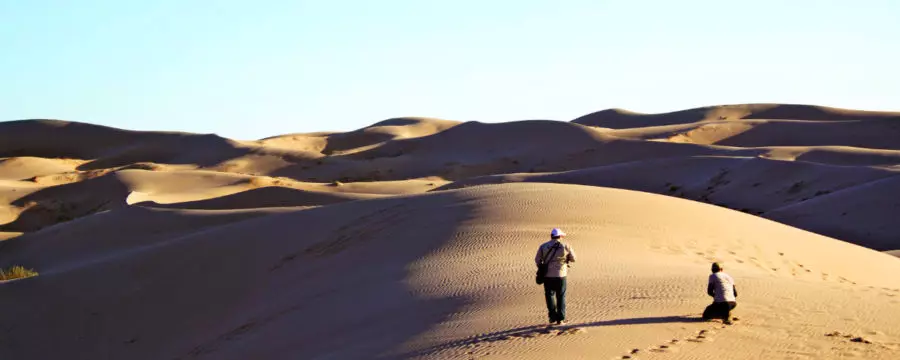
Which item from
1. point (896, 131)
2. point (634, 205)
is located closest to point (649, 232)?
point (634, 205)

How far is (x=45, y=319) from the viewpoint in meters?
18.0

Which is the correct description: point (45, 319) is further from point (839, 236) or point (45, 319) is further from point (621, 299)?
point (839, 236)

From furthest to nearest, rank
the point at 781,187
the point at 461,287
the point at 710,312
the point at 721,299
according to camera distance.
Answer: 1. the point at 781,187
2. the point at 461,287
3. the point at 710,312
4. the point at 721,299

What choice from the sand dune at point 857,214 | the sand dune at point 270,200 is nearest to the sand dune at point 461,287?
the sand dune at point 857,214

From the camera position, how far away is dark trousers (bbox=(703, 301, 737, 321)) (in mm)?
10291

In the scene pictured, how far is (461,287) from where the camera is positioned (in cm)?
1261

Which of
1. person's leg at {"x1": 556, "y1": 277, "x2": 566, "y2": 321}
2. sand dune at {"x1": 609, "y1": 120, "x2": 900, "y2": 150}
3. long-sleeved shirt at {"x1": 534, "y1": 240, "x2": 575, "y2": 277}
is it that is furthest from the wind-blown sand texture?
→ sand dune at {"x1": 609, "y1": 120, "x2": 900, "y2": 150}

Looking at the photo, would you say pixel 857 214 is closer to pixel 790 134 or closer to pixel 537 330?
pixel 537 330

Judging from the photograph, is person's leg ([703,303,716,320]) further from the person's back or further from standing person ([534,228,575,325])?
standing person ([534,228,575,325])

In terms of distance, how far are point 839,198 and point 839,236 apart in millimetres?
2732

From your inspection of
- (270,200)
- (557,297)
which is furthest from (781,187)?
(557,297)

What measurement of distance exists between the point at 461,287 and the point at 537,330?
8.82ft

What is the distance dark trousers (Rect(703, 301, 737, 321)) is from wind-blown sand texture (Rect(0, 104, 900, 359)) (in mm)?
221

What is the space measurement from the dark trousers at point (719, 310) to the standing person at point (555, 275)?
1364mm
